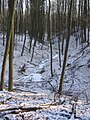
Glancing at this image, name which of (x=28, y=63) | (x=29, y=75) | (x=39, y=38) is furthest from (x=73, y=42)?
(x=29, y=75)

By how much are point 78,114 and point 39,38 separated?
3878 cm

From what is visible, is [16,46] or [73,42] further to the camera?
[73,42]

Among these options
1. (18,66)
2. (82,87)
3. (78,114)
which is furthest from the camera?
(18,66)

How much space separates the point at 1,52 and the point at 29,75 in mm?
8282

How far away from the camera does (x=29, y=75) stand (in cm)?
2770

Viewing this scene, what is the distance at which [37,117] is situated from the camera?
31.4ft

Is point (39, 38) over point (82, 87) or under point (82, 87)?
over

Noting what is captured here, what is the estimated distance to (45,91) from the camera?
67.5 ft

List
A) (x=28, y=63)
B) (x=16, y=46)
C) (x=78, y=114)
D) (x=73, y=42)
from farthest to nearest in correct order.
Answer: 1. (x=73, y=42)
2. (x=16, y=46)
3. (x=28, y=63)
4. (x=78, y=114)

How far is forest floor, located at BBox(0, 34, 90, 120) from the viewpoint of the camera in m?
9.99

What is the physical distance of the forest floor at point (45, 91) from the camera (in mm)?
9992

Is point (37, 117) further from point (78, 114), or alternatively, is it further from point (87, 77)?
point (87, 77)

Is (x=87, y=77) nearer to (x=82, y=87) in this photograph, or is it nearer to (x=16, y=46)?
(x=82, y=87)

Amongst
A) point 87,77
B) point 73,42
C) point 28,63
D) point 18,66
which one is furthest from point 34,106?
point 73,42
